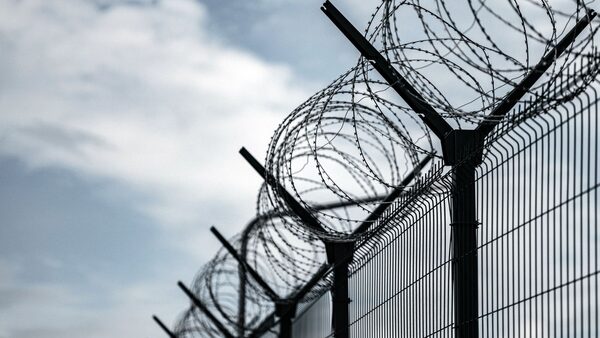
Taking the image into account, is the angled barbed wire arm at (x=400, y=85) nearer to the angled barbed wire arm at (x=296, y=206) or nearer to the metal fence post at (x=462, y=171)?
the metal fence post at (x=462, y=171)

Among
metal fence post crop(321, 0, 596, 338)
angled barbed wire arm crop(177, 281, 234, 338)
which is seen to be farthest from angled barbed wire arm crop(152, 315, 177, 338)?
metal fence post crop(321, 0, 596, 338)

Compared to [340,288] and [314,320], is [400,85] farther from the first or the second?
[314,320]

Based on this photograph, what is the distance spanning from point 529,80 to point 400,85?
3.28ft

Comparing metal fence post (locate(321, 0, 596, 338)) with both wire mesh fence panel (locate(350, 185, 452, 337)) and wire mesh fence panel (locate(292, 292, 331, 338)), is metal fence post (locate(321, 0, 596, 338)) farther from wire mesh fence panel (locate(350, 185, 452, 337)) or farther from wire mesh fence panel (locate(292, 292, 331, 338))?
wire mesh fence panel (locate(292, 292, 331, 338))

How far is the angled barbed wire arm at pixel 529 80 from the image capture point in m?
5.30

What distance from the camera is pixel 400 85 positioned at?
6434 millimetres

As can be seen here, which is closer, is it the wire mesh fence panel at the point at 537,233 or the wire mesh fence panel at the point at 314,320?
the wire mesh fence panel at the point at 537,233

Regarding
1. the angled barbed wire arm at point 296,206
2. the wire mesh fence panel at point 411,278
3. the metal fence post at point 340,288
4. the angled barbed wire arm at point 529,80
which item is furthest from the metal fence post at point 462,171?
the metal fence post at point 340,288

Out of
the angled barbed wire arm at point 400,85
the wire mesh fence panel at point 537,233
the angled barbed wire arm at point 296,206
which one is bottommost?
the wire mesh fence panel at point 537,233

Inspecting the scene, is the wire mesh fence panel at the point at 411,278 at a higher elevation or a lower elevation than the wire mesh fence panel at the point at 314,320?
lower

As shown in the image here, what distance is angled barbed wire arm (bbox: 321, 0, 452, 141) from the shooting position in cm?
647

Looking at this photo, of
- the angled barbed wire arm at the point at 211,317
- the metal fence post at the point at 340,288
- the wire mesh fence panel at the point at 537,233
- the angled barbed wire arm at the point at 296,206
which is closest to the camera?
the wire mesh fence panel at the point at 537,233

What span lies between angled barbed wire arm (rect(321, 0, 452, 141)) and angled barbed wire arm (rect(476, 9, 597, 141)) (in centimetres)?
34

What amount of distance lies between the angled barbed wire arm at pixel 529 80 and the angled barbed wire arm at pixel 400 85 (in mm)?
339
